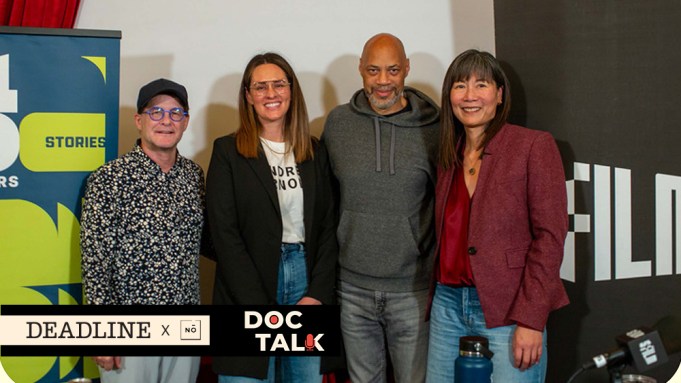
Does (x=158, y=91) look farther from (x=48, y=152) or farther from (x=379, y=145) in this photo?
(x=379, y=145)

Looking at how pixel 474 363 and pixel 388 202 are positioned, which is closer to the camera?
pixel 474 363

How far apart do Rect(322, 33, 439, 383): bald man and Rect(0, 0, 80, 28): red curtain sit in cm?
140

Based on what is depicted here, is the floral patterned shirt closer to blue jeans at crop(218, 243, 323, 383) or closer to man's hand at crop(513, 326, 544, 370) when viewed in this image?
blue jeans at crop(218, 243, 323, 383)

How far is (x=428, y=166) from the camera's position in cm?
238

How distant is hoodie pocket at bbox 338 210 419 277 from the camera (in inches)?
91.8

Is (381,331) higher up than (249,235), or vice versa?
(249,235)

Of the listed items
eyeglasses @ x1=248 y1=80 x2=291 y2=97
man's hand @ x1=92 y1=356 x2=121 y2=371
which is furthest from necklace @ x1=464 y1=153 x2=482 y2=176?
man's hand @ x1=92 y1=356 x2=121 y2=371

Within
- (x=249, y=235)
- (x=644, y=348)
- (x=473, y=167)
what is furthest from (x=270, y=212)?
(x=644, y=348)

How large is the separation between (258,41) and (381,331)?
1.54 m

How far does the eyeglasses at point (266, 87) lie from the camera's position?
2393 millimetres

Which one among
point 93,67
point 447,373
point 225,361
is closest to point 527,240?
point 447,373

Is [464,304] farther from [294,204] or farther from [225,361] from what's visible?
[225,361]

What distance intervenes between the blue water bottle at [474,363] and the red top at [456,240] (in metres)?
0.60

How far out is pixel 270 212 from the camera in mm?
2322
